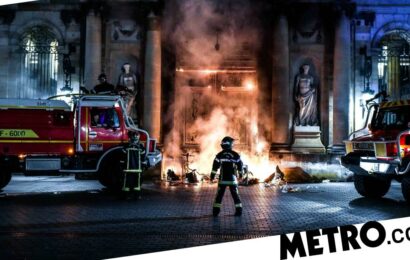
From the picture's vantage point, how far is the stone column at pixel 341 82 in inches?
722

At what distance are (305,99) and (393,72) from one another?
379 centimetres

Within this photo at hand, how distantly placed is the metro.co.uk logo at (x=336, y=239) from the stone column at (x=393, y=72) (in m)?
12.0

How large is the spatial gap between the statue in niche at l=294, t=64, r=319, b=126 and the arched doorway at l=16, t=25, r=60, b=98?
9.09 m

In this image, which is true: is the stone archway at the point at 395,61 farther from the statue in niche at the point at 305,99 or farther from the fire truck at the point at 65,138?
the fire truck at the point at 65,138

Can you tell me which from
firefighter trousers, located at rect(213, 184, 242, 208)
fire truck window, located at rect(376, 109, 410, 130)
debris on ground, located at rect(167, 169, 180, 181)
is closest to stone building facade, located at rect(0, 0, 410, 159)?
debris on ground, located at rect(167, 169, 180, 181)

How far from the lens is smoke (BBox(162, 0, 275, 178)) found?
1902cm

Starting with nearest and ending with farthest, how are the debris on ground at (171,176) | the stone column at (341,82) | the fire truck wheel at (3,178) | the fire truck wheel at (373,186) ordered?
the fire truck wheel at (373,186)
the fire truck wheel at (3,178)
the debris on ground at (171,176)
the stone column at (341,82)

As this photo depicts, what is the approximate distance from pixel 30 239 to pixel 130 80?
37.9ft

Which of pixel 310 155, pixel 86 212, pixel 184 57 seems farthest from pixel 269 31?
pixel 86 212

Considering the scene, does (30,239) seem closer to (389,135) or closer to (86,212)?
(86,212)

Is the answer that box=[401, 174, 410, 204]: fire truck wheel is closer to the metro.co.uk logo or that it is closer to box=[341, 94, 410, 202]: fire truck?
box=[341, 94, 410, 202]: fire truck

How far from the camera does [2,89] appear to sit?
19.0 m

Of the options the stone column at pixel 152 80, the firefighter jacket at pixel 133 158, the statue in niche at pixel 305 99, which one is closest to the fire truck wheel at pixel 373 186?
the statue in niche at pixel 305 99

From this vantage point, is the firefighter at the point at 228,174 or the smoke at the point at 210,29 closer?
the firefighter at the point at 228,174
